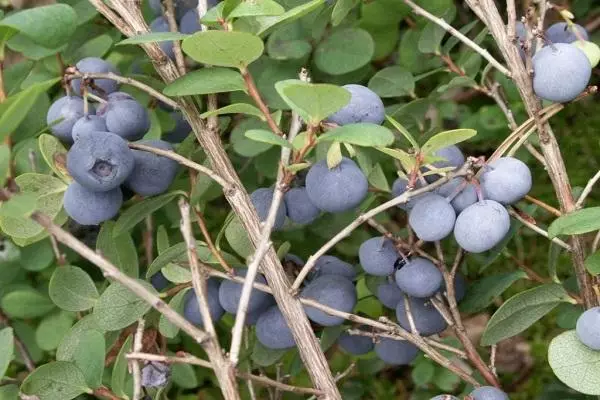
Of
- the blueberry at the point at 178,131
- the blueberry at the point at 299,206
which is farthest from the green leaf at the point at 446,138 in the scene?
the blueberry at the point at 178,131

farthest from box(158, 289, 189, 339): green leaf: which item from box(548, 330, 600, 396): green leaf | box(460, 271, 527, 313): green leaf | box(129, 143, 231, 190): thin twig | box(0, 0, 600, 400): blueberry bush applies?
box(548, 330, 600, 396): green leaf

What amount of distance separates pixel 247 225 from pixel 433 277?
0.27 meters

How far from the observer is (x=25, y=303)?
1.52 m

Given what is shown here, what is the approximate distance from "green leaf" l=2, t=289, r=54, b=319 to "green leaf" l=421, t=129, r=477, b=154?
2.66ft

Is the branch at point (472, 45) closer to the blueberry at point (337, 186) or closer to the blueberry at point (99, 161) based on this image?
the blueberry at point (337, 186)

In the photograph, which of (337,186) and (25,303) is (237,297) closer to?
(337,186)

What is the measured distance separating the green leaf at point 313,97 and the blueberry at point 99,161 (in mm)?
287

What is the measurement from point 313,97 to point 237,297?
17.1 inches

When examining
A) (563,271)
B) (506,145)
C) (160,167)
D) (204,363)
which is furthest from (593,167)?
(204,363)

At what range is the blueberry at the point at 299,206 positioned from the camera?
47.8 inches

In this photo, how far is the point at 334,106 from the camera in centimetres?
94

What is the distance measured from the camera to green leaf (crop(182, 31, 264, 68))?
983 mm

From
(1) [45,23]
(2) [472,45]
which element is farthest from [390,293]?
(1) [45,23]

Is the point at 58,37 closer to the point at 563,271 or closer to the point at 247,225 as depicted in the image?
the point at 247,225
